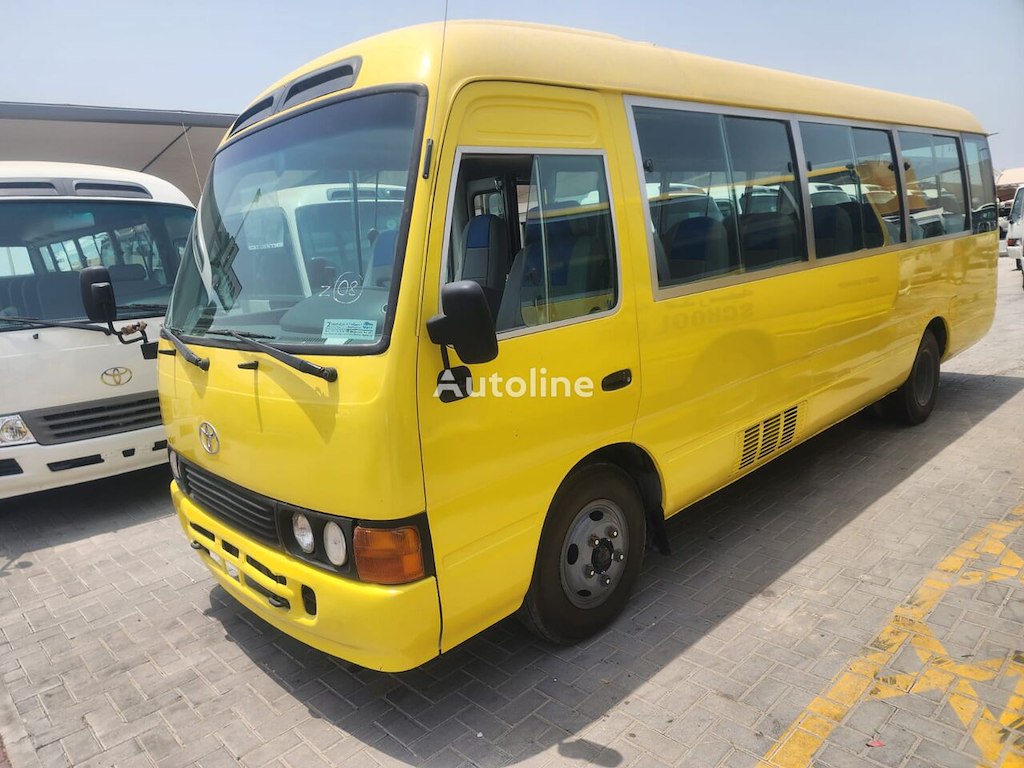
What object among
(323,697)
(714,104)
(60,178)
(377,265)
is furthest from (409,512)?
(60,178)

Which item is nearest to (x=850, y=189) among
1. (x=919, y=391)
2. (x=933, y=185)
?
(x=933, y=185)

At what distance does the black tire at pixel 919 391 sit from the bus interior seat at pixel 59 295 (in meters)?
6.69

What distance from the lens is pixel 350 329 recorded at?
2.53 metres

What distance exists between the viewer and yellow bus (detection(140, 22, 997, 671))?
2.46 metres

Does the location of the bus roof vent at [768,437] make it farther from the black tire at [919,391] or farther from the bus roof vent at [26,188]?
the bus roof vent at [26,188]

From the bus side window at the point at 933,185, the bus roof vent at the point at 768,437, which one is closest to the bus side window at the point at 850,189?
the bus side window at the point at 933,185

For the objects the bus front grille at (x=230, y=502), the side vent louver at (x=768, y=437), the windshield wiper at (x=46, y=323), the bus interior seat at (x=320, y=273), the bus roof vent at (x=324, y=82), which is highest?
the bus roof vent at (x=324, y=82)

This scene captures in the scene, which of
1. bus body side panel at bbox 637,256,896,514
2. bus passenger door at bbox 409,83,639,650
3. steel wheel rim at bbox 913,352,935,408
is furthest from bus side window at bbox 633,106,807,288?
steel wheel rim at bbox 913,352,935,408

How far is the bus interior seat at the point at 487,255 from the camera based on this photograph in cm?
262

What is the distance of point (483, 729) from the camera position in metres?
2.82

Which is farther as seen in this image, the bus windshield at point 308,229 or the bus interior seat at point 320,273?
the bus interior seat at point 320,273

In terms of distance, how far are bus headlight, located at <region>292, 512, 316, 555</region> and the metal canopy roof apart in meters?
8.19

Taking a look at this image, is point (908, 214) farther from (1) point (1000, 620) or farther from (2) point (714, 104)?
(1) point (1000, 620)

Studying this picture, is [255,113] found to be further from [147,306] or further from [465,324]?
[147,306]
